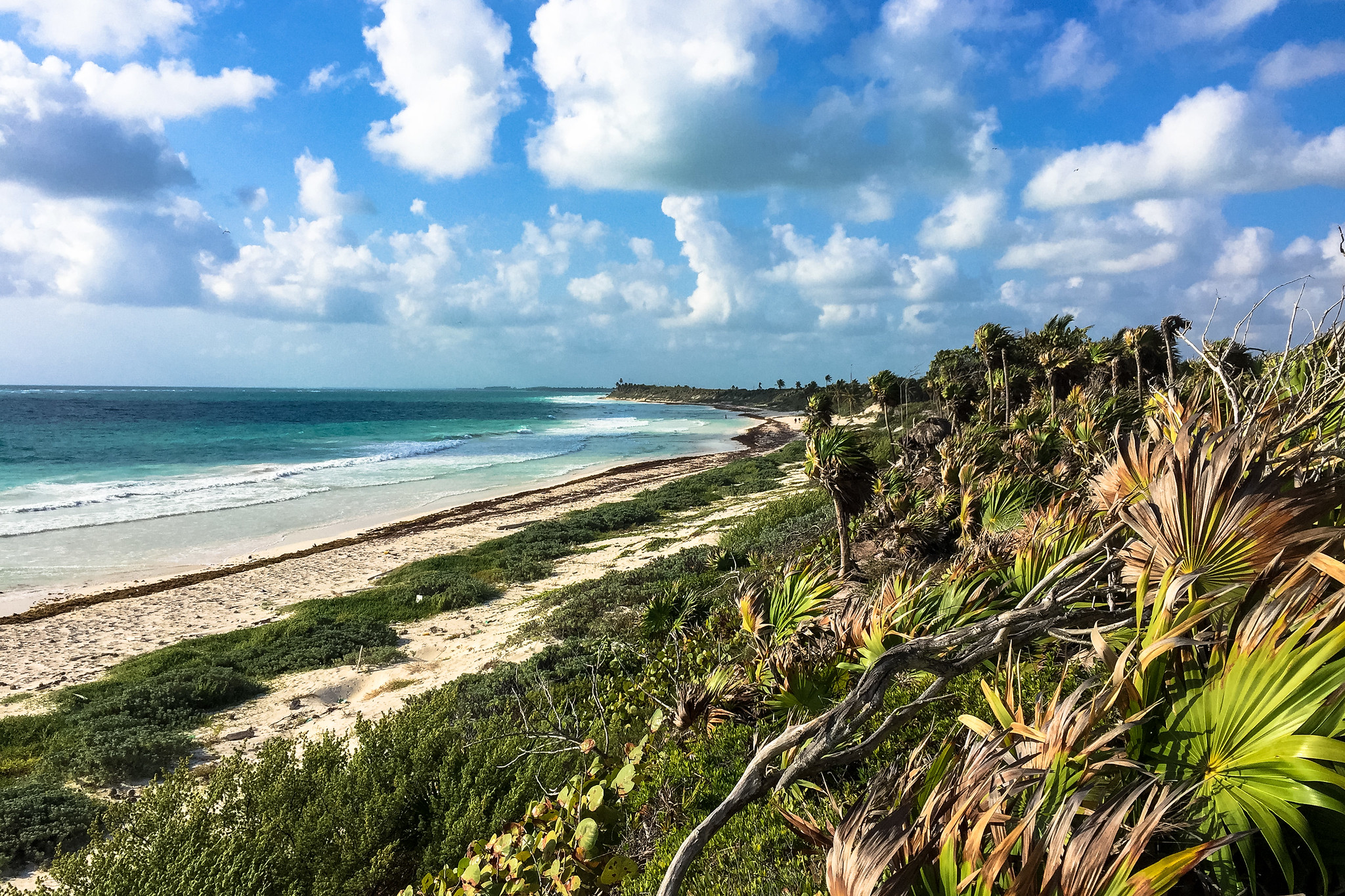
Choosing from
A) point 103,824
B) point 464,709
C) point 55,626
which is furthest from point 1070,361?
point 55,626

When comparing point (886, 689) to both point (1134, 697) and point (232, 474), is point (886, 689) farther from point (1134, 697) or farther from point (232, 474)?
point (232, 474)

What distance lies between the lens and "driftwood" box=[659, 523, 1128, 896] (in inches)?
78.2

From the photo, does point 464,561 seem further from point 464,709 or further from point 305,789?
point 305,789

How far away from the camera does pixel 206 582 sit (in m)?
15.0

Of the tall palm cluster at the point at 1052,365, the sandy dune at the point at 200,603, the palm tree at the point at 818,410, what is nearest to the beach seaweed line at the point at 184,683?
the sandy dune at the point at 200,603

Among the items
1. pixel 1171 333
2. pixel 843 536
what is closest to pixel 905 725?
pixel 843 536

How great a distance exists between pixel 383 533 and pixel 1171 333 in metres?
21.2

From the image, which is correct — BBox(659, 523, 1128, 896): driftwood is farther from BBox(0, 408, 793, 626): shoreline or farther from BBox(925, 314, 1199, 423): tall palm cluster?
BBox(0, 408, 793, 626): shoreline

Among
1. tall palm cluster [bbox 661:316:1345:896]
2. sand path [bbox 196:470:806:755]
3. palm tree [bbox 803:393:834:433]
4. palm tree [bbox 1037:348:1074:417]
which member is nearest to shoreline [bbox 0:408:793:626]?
sand path [bbox 196:470:806:755]

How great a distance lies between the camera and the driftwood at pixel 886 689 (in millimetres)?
1986

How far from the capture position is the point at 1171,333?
11.6 meters

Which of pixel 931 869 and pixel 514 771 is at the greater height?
pixel 931 869

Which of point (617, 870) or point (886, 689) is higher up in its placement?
point (886, 689)

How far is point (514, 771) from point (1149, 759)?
4.57 metres
